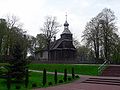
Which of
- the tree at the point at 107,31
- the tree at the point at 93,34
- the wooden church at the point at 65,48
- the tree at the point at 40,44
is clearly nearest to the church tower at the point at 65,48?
the wooden church at the point at 65,48

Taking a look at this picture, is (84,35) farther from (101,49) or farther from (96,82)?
(96,82)

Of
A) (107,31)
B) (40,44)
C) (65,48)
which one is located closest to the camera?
(107,31)

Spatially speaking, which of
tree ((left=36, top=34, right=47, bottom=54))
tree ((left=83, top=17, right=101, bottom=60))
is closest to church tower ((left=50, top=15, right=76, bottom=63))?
tree ((left=36, top=34, right=47, bottom=54))

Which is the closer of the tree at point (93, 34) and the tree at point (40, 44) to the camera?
the tree at point (93, 34)

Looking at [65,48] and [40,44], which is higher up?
[40,44]

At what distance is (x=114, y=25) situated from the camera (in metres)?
48.8

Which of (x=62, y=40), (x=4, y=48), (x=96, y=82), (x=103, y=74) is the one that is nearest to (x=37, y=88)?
(x=96, y=82)

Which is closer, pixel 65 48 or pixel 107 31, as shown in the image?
pixel 107 31

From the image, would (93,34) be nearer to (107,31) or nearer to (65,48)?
(107,31)

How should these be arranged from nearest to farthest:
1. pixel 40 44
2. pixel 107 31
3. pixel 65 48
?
pixel 107 31
pixel 65 48
pixel 40 44

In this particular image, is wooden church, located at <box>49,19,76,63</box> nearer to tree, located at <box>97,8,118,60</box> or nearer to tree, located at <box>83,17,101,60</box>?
tree, located at <box>83,17,101,60</box>

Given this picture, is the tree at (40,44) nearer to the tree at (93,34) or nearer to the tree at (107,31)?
the tree at (93,34)

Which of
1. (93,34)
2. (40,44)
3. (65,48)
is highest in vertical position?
(40,44)

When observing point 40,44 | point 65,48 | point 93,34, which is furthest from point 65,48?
point 40,44
